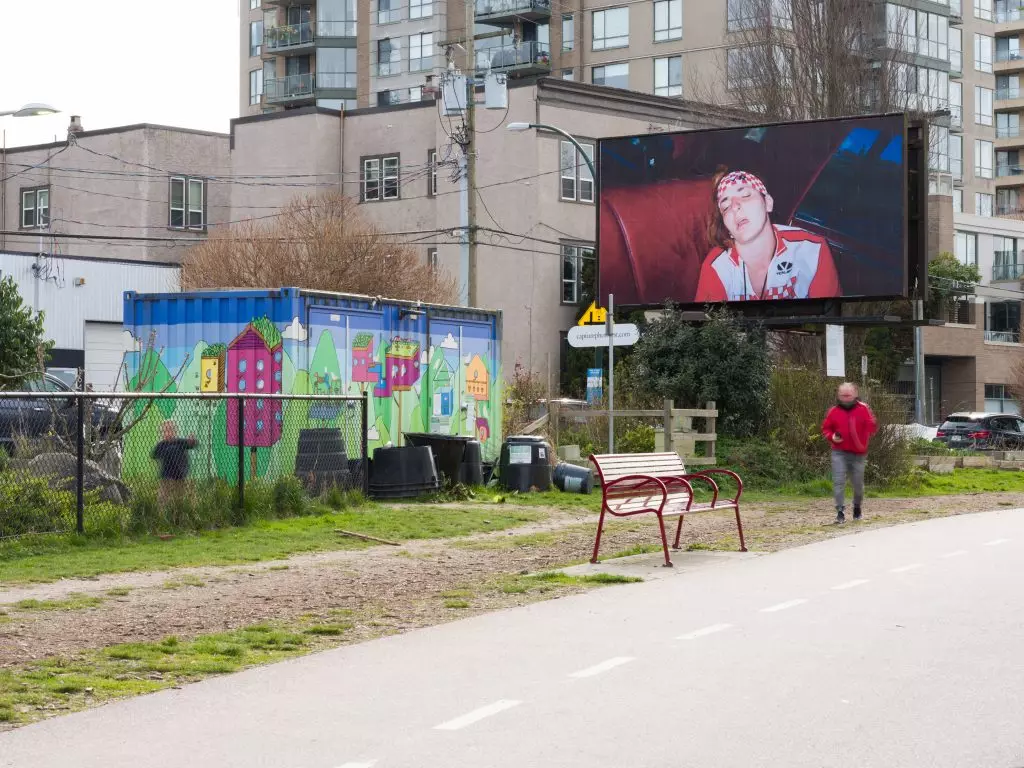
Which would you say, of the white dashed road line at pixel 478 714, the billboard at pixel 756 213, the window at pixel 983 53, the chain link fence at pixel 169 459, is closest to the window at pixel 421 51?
the window at pixel 983 53

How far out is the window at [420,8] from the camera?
253 feet

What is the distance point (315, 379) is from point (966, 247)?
2402 inches

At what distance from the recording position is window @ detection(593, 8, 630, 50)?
232 feet

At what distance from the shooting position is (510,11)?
244 feet

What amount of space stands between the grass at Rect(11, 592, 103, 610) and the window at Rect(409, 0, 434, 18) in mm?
68205

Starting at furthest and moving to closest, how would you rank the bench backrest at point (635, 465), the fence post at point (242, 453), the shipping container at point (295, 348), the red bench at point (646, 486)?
the shipping container at point (295, 348) → the fence post at point (242, 453) → the bench backrest at point (635, 465) → the red bench at point (646, 486)

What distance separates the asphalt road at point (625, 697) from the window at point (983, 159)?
8034 cm

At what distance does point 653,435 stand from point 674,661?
17.9 meters

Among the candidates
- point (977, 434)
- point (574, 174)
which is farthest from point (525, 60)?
point (977, 434)

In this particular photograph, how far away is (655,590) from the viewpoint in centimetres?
1229

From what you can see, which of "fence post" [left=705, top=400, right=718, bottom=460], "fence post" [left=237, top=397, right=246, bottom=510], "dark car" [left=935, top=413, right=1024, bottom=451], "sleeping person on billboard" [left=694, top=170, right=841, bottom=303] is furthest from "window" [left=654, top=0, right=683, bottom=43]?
"fence post" [left=237, top=397, right=246, bottom=510]

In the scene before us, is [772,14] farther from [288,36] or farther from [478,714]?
[478,714]

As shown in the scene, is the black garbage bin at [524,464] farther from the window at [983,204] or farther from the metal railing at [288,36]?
the window at [983,204]

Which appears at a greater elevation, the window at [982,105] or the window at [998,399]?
the window at [982,105]
